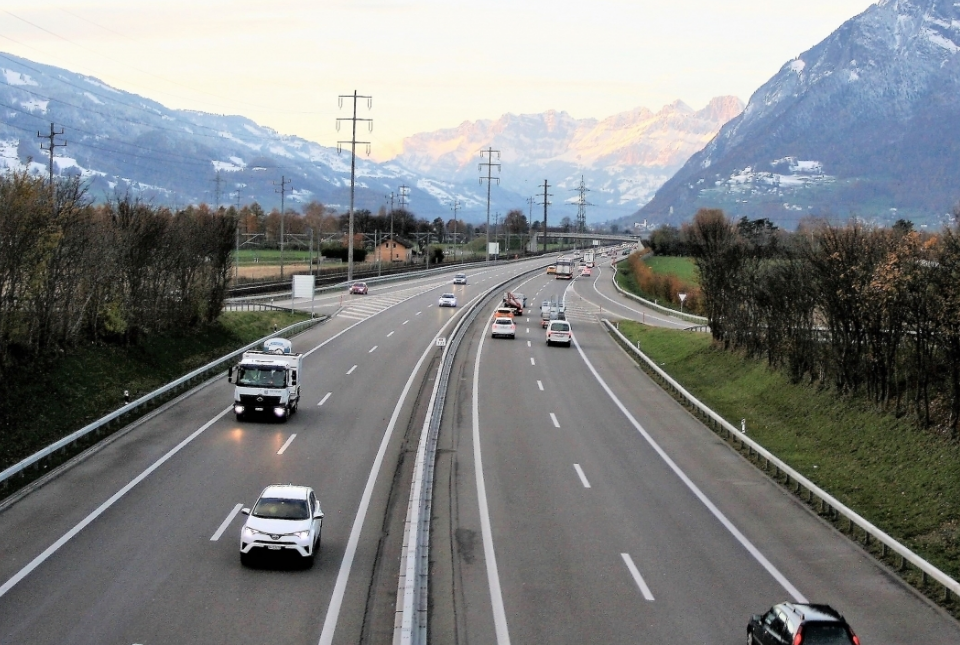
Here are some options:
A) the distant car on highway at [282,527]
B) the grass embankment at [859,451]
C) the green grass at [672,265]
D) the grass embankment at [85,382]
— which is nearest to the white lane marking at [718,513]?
the grass embankment at [859,451]

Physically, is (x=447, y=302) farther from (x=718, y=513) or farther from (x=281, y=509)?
(x=281, y=509)

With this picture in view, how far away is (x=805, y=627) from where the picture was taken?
1373cm

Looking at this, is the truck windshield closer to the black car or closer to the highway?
the highway

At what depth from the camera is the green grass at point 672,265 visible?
119 metres

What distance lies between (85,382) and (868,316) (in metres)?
27.9

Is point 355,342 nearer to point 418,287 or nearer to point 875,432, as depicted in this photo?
point 875,432

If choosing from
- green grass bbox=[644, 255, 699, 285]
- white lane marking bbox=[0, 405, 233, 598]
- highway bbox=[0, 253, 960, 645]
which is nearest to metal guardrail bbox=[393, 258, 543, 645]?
highway bbox=[0, 253, 960, 645]

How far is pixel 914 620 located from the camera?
672 inches

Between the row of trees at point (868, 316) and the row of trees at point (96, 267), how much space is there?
27.3 meters

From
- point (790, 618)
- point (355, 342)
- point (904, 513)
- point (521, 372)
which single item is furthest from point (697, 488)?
point (355, 342)

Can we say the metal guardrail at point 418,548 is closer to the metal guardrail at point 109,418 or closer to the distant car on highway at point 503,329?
the metal guardrail at point 109,418

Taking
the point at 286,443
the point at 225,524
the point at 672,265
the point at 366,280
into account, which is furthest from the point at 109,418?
the point at 672,265

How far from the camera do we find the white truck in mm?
32656

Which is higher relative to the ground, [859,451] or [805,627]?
[805,627]
